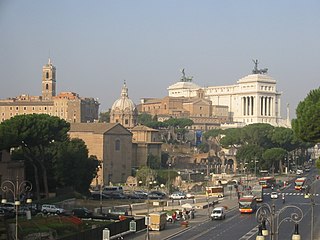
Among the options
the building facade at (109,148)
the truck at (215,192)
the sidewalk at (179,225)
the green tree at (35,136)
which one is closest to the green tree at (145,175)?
the building facade at (109,148)

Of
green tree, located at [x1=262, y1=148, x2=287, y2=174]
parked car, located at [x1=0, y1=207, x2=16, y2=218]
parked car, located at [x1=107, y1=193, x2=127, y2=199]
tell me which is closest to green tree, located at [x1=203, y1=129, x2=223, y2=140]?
green tree, located at [x1=262, y1=148, x2=287, y2=174]

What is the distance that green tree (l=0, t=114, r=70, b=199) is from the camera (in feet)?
161

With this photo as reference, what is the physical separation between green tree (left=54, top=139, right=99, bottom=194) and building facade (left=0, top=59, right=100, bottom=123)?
3001 inches

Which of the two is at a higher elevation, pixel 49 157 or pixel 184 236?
pixel 49 157

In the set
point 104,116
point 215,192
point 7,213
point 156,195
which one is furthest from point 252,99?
point 7,213

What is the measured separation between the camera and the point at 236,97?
161750 millimetres

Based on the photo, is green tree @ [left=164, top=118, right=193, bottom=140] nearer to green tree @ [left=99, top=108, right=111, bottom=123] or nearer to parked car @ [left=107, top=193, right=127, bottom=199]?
green tree @ [left=99, top=108, right=111, bottom=123]

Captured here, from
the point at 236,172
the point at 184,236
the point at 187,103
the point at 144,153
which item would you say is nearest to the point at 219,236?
the point at 184,236

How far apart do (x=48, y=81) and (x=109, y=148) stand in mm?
66306

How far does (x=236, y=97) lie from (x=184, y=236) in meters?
128

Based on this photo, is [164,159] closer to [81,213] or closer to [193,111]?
[193,111]

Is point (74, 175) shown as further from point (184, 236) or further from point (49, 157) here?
point (184, 236)

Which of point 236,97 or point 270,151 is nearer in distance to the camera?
point 270,151

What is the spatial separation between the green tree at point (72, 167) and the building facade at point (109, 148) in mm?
19997
